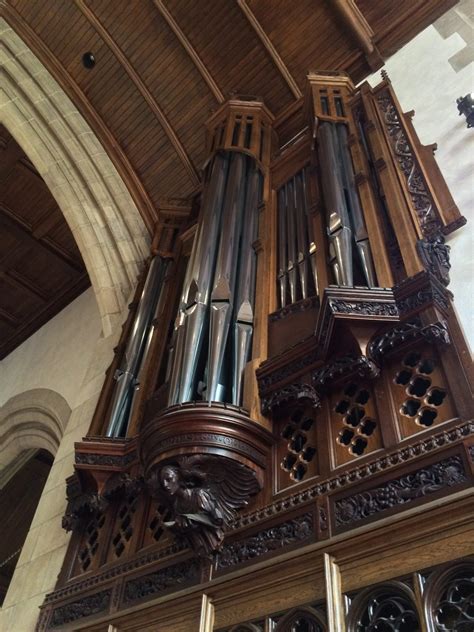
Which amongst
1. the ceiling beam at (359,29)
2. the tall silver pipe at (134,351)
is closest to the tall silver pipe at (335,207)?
the ceiling beam at (359,29)

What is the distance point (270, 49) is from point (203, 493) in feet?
16.2

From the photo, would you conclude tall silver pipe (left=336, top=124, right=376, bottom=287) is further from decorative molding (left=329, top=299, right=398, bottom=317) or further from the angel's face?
the angel's face

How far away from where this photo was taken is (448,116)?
429cm

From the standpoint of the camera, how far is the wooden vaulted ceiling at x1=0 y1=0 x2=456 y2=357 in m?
5.81

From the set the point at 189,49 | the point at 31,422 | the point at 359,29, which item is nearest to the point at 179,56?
the point at 189,49

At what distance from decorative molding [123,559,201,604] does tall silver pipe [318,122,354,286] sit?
1.61m

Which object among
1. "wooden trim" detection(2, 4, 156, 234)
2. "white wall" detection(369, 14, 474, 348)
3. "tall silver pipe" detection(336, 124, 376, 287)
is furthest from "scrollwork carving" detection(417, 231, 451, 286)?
"wooden trim" detection(2, 4, 156, 234)

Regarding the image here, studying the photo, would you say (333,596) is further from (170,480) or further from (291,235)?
(291,235)

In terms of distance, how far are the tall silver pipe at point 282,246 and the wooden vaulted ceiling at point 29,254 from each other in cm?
425

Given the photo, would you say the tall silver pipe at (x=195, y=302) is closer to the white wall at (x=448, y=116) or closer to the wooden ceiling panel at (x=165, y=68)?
the white wall at (x=448, y=116)

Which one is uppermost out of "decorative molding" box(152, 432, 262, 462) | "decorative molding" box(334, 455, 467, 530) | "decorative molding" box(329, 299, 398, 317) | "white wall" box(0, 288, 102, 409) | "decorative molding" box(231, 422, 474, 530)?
"white wall" box(0, 288, 102, 409)

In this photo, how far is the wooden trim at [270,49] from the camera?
6055 mm

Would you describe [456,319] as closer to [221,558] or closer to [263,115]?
[221,558]

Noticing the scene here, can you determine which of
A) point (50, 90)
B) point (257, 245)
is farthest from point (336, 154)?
point (50, 90)
